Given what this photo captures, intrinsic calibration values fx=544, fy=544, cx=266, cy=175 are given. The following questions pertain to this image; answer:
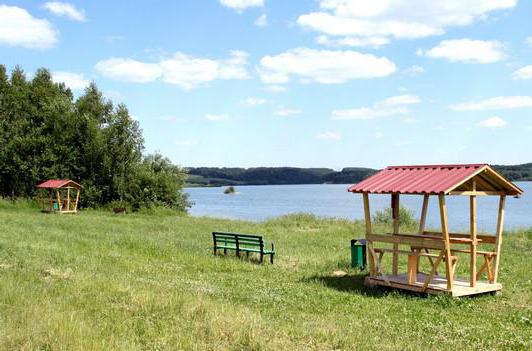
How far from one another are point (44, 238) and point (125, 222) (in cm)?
Result: 1077

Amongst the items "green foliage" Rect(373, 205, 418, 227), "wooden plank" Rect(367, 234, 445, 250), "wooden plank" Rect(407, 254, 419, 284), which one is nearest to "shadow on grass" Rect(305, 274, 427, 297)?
"wooden plank" Rect(407, 254, 419, 284)

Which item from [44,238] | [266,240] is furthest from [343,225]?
[44,238]

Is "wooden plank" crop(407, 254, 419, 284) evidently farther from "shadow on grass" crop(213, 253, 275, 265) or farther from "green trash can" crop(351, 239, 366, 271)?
"shadow on grass" crop(213, 253, 275, 265)

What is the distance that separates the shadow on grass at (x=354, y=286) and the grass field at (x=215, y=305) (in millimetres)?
31

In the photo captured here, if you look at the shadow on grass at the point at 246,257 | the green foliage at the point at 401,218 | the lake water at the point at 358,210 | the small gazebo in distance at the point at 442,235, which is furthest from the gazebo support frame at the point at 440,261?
the lake water at the point at 358,210

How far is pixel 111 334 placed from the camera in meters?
7.15

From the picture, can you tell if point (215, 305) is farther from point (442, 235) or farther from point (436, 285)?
point (442, 235)

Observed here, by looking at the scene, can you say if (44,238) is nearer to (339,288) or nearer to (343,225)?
(339,288)

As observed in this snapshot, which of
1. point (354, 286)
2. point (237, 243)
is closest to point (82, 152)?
point (237, 243)

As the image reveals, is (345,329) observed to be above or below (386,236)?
below

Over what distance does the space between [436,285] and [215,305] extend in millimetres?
5904

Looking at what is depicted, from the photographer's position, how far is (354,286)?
13500 mm

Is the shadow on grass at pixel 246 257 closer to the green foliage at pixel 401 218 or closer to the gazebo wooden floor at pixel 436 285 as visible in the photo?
the gazebo wooden floor at pixel 436 285

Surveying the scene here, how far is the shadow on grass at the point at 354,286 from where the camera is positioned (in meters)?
12.6
